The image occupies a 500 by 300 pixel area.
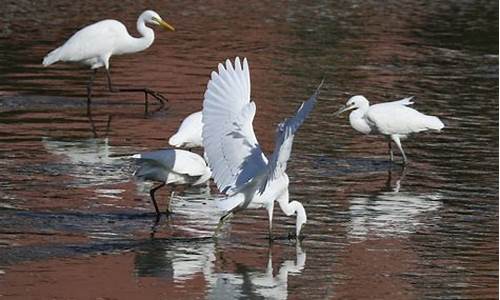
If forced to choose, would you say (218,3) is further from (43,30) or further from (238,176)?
(238,176)

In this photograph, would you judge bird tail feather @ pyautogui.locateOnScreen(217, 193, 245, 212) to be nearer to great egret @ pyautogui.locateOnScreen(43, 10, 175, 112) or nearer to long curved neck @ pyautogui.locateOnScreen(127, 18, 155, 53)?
great egret @ pyautogui.locateOnScreen(43, 10, 175, 112)

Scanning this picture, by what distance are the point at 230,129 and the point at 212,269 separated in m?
1.16

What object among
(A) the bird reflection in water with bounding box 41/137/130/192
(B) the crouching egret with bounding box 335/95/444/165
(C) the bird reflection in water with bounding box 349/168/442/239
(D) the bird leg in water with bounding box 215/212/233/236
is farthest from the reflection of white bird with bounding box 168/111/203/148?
(B) the crouching egret with bounding box 335/95/444/165

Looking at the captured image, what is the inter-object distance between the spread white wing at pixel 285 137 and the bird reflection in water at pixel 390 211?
134 centimetres

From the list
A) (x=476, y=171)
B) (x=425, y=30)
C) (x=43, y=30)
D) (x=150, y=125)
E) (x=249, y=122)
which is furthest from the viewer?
(x=425, y=30)

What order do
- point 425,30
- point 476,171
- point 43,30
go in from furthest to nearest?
point 425,30, point 43,30, point 476,171

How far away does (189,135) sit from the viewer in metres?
13.3

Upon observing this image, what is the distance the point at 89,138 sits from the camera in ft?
53.7

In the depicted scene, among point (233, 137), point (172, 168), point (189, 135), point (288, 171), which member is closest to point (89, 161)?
point (189, 135)

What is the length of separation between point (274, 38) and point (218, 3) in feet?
20.4

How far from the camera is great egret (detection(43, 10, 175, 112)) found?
19047 millimetres

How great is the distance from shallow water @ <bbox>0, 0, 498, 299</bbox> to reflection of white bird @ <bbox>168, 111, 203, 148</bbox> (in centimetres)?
50

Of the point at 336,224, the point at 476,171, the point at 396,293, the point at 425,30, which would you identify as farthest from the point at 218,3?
the point at 396,293

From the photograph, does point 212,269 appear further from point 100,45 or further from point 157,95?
point 100,45
